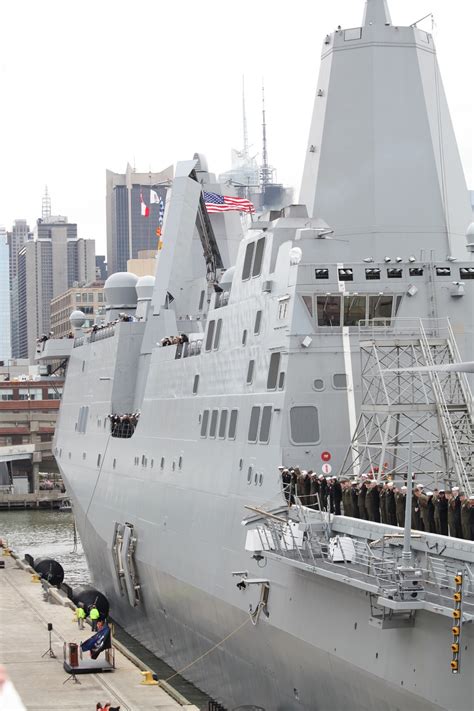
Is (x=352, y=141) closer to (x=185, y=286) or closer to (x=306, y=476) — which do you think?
(x=306, y=476)

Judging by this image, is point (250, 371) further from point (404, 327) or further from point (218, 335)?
point (404, 327)

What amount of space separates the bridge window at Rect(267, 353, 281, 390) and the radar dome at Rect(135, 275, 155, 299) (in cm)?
1831

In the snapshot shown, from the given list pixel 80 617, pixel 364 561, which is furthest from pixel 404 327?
pixel 80 617

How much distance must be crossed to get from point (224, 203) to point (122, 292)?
6877 millimetres

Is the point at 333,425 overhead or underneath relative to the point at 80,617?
overhead

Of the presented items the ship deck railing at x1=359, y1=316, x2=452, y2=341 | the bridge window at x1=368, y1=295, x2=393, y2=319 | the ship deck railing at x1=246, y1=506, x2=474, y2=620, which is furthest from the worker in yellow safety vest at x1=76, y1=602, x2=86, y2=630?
the bridge window at x1=368, y1=295, x2=393, y2=319

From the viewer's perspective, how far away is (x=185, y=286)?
4262 cm

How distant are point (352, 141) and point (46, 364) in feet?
101

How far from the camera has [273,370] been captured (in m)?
27.0

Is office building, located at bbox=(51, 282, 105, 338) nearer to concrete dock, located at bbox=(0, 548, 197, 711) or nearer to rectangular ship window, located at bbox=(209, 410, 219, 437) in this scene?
concrete dock, located at bbox=(0, 548, 197, 711)

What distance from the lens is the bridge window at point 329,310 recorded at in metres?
26.6

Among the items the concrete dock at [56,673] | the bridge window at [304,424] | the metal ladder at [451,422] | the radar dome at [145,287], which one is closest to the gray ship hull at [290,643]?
the concrete dock at [56,673]

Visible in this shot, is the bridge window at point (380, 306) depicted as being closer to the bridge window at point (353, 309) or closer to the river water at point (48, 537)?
the bridge window at point (353, 309)

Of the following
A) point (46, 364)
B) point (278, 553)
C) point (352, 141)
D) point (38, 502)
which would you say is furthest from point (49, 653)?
point (38, 502)
